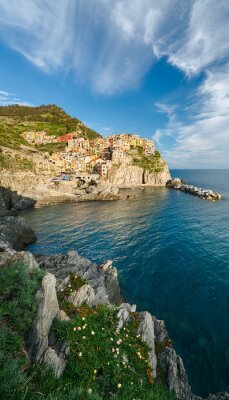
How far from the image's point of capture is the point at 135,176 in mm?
123562

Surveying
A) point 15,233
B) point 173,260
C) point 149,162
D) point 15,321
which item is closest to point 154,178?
point 149,162

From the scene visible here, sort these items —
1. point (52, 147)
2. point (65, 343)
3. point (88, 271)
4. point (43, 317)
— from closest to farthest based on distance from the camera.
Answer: point (65, 343) → point (43, 317) → point (88, 271) → point (52, 147)

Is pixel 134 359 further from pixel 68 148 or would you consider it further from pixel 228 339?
pixel 68 148

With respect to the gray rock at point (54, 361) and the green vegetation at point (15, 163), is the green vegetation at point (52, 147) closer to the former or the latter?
the green vegetation at point (15, 163)

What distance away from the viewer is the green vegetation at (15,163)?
72500 millimetres

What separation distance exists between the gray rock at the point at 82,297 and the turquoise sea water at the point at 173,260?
832 centimetres

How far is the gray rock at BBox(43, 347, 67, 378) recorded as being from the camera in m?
7.26

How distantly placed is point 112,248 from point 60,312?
949 inches

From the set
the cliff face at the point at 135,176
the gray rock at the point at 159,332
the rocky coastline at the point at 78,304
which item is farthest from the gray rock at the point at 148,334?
the cliff face at the point at 135,176

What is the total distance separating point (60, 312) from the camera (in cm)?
977

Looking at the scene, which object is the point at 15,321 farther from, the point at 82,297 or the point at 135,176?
the point at 135,176

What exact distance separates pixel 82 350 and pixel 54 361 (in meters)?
1.28

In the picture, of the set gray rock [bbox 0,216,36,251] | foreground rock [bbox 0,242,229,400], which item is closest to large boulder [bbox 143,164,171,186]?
gray rock [bbox 0,216,36,251]

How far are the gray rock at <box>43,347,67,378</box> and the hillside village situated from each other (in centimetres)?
9704
